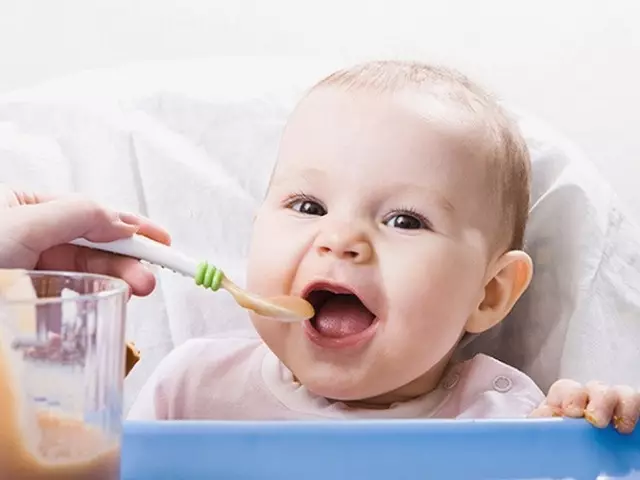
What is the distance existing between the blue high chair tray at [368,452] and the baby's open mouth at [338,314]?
0.78 feet

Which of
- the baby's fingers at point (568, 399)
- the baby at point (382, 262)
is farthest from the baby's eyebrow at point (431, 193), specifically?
the baby's fingers at point (568, 399)

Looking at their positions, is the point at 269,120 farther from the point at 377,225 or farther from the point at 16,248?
the point at 16,248

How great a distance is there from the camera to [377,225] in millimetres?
900

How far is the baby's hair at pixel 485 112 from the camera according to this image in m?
0.98

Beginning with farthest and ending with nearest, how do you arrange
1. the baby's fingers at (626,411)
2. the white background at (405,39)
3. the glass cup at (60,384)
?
the white background at (405,39) < the baby's fingers at (626,411) < the glass cup at (60,384)

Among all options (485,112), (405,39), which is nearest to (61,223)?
(485,112)

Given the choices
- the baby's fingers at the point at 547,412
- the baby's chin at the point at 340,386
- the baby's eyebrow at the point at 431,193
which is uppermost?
the baby's eyebrow at the point at 431,193

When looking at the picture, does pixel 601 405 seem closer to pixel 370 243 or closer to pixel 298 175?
pixel 370 243

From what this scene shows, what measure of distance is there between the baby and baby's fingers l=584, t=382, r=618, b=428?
6 centimetres

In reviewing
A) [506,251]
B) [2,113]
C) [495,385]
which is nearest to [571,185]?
[506,251]

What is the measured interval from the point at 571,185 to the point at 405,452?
1.94 ft

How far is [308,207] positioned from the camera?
3.09 ft

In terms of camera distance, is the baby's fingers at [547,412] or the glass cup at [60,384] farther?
the baby's fingers at [547,412]

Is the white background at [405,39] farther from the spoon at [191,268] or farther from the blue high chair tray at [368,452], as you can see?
the blue high chair tray at [368,452]
